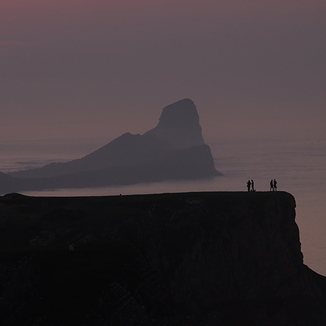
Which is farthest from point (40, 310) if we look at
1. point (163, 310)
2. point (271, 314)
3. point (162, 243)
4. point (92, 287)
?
point (271, 314)

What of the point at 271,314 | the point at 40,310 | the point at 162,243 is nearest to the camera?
the point at 40,310

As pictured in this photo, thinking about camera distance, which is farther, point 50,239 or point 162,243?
point 162,243

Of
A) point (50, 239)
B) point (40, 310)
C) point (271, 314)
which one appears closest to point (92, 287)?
point (40, 310)

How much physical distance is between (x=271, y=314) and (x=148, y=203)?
1903cm

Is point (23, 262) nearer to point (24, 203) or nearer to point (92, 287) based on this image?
point (92, 287)

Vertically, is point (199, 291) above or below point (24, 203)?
below

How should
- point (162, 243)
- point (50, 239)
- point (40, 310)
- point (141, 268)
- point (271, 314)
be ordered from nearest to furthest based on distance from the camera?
1. point (40, 310)
2. point (141, 268)
3. point (50, 239)
4. point (162, 243)
5. point (271, 314)

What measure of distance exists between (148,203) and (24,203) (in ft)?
45.0

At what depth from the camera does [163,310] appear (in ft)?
236

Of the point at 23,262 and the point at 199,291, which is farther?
the point at 199,291

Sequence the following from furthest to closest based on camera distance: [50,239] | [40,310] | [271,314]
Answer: [271,314]
[50,239]
[40,310]

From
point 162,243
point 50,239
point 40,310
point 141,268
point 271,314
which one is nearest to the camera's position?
point 40,310

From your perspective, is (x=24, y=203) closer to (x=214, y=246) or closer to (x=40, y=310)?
(x=214, y=246)

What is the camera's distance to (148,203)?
121 metres
